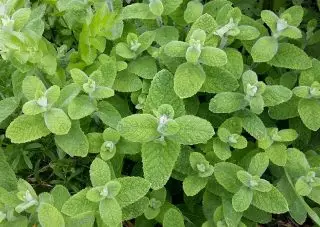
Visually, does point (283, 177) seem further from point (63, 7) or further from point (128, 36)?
point (63, 7)

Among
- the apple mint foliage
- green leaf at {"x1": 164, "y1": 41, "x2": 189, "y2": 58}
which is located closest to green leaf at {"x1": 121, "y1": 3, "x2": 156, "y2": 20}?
the apple mint foliage

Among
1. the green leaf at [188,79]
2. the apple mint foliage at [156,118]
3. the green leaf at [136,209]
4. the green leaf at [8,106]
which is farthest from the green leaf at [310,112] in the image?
the green leaf at [8,106]

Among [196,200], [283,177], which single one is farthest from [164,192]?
[283,177]

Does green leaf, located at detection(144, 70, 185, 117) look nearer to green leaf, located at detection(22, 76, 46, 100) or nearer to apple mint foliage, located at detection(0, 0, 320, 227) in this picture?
apple mint foliage, located at detection(0, 0, 320, 227)

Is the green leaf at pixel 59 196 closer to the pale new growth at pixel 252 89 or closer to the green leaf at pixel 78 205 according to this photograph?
the green leaf at pixel 78 205

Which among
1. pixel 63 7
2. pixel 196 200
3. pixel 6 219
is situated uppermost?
pixel 63 7
